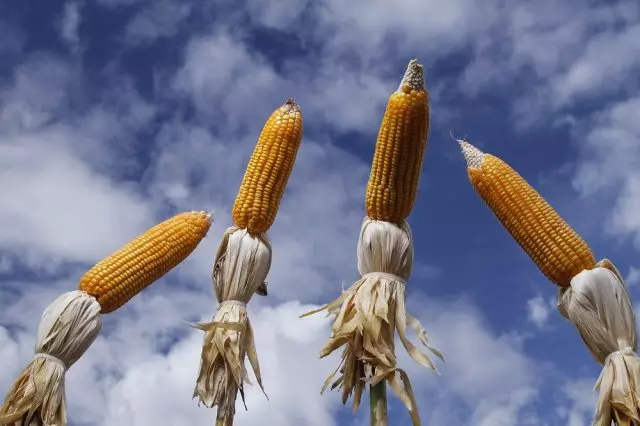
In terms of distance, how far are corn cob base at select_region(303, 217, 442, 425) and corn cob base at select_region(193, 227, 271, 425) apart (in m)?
1.96

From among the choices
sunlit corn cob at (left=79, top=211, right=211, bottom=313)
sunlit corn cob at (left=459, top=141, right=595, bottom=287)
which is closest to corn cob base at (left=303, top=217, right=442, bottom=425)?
sunlit corn cob at (left=459, top=141, right=595, bottom=287)

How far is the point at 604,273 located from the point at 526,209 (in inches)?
39.6

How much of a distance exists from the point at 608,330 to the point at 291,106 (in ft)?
15.2

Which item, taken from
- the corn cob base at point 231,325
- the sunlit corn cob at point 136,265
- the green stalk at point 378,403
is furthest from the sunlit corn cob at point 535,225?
the sunlit corn cob at point 136,265

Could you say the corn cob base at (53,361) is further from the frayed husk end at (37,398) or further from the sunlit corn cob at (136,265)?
the sunlit corn cob at (136,265)

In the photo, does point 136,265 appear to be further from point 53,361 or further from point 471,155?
point 471,155

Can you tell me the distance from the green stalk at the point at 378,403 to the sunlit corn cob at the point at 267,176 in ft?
10.6

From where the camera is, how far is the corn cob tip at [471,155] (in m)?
7.61

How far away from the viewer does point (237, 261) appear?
862 centimetres

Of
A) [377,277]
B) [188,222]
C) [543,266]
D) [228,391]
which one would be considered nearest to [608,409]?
[543,266]

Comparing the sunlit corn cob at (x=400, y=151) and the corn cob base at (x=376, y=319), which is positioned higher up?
the sunlit corn cob at (x=400, y=151)

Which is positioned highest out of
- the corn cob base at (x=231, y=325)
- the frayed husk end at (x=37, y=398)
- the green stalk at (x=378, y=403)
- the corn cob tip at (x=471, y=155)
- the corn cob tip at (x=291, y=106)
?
the corn cob tip at (x=291, y=106)

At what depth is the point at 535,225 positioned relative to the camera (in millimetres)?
7207

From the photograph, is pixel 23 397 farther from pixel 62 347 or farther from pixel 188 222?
pixel 188 222
